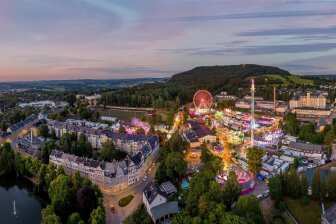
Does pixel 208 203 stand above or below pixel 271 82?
below

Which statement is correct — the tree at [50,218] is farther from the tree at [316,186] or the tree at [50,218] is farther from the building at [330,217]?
the tree at [316,186]

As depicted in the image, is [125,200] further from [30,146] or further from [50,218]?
Answer: [30,146]

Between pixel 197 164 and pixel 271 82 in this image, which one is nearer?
pixel 197 164

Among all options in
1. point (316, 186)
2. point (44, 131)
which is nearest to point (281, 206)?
point (316, 186)

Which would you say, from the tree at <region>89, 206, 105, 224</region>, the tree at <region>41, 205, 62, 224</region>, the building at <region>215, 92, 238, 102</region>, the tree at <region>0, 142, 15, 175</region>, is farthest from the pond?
the building at <region>215, 92, 238, 102</region>

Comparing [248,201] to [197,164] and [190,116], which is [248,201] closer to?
[197,164]

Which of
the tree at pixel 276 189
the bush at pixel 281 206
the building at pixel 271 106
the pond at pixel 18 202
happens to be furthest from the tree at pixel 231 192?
the building at pixel 271 106

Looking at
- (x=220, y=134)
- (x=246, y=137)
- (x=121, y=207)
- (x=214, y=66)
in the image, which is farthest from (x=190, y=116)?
(x=214, y=66)

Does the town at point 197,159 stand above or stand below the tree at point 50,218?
above
